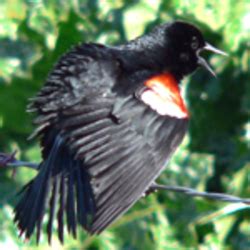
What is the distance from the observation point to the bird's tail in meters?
5.56

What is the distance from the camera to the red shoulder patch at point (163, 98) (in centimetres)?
575

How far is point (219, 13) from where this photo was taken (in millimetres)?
7066

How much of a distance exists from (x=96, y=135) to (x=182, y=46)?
1.03 m

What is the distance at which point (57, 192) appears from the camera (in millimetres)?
5633

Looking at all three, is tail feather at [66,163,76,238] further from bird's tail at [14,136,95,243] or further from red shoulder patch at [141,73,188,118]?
red shoulder patch at [141,73,188,118]

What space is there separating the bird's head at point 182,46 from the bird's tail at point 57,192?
0.93 metres

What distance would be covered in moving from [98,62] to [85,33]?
2.12 metres

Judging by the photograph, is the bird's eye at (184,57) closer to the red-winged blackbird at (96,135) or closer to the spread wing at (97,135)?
the red-winged blackbird at (96,135)

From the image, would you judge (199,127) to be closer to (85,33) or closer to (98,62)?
(85,33)

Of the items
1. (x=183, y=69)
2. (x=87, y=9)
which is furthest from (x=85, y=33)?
(x=183, y=69)

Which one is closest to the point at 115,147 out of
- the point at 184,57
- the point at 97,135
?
the point at 97,135

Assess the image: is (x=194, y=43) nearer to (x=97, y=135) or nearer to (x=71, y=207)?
(x=97, y=135)

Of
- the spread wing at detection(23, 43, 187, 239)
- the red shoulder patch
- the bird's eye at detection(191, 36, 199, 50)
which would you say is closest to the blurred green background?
the bird's eye at detection(191, 36, 199, 50)

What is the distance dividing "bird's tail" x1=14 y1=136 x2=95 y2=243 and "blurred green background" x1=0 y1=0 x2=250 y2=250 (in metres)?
1.28
